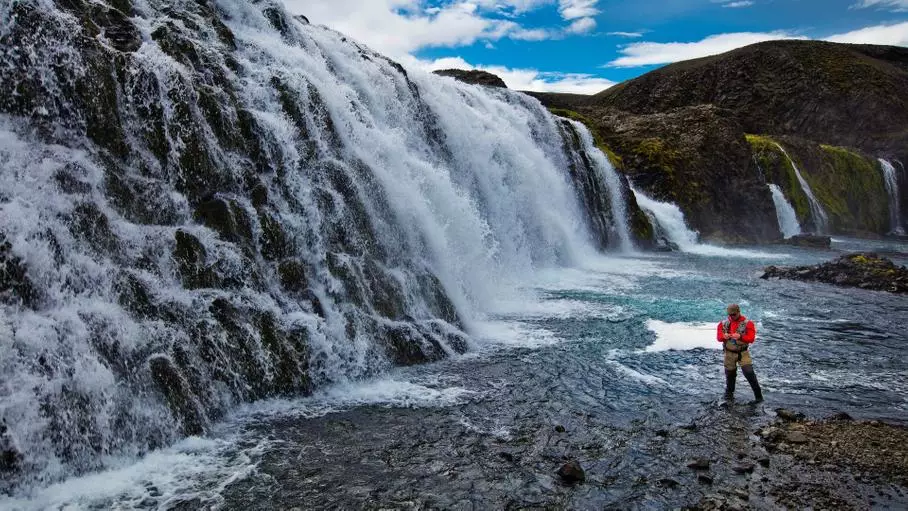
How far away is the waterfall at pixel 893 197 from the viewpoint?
205 ft

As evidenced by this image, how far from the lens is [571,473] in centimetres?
796

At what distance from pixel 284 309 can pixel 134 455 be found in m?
4.00

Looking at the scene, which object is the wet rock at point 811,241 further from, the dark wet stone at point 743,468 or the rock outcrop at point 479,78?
the dark wet stone at point 743,468


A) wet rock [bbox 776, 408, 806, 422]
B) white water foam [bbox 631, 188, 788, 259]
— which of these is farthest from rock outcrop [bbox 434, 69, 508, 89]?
wet rock [bbox 776, 408, 806, 422]

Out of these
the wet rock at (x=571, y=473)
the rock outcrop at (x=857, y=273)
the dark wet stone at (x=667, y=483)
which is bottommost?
the dark wet stone at (x=667, y=483)

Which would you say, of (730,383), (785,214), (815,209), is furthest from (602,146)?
(730,383)

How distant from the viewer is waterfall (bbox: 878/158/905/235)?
62419 millimetres

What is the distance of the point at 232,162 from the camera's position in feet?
41.1

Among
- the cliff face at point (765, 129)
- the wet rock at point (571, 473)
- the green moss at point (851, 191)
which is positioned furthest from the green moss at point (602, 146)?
the wet rock at point (571, 473)

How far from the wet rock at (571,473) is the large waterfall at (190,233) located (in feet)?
16.4

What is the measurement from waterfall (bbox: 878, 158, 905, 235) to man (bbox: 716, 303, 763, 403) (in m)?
65.2

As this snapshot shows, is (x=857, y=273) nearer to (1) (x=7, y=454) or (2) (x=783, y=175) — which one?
(1) (x=7, y=454)

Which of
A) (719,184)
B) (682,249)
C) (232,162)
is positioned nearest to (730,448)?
(232,162)

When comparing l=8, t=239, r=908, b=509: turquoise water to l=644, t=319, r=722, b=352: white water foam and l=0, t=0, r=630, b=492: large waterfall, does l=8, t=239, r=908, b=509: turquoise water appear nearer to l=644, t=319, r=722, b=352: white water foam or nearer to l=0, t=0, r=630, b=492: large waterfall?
l=644, t=319, r=722, b=352: white water foam
